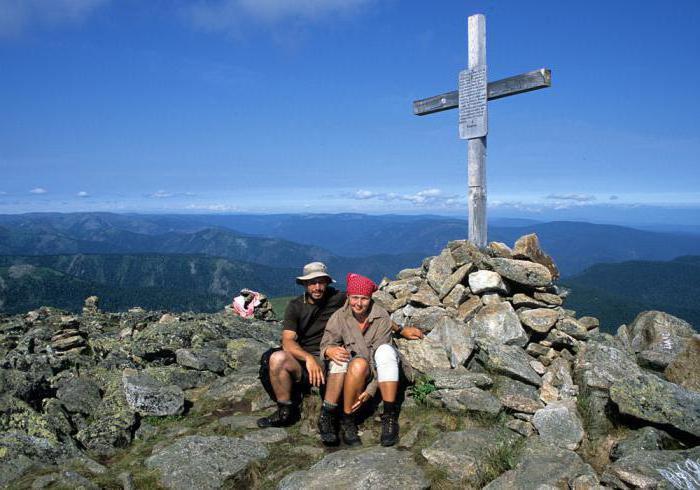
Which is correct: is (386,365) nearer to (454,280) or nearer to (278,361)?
(278,361)

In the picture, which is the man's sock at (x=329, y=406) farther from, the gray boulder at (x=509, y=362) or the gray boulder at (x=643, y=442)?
the gray boulder at (x=643, y=442)

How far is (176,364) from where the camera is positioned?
39.0ft

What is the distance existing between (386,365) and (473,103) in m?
7.09

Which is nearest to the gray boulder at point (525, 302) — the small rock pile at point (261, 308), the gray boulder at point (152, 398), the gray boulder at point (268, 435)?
the gray boulder at point (268, 435)

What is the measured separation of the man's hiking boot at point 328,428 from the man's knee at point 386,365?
3.13 ft

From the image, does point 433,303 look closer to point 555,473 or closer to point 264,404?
point 264,404

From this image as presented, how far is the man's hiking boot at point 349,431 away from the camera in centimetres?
731

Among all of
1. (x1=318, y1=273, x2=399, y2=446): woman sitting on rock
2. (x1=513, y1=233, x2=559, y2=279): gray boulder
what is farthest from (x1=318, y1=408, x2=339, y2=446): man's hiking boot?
(x1=513, y1=233, x2=559, y2=279): gray boulder

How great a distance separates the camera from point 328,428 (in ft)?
24.2

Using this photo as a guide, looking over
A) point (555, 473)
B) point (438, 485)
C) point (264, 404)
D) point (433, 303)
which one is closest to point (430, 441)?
point (438, 485)

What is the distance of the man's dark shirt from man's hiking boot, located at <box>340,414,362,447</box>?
1405 millimetres

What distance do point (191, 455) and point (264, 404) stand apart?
2.21 meters

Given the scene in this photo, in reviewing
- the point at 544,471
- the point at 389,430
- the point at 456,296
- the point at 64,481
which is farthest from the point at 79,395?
the point at 544,471

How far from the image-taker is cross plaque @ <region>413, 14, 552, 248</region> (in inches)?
438
